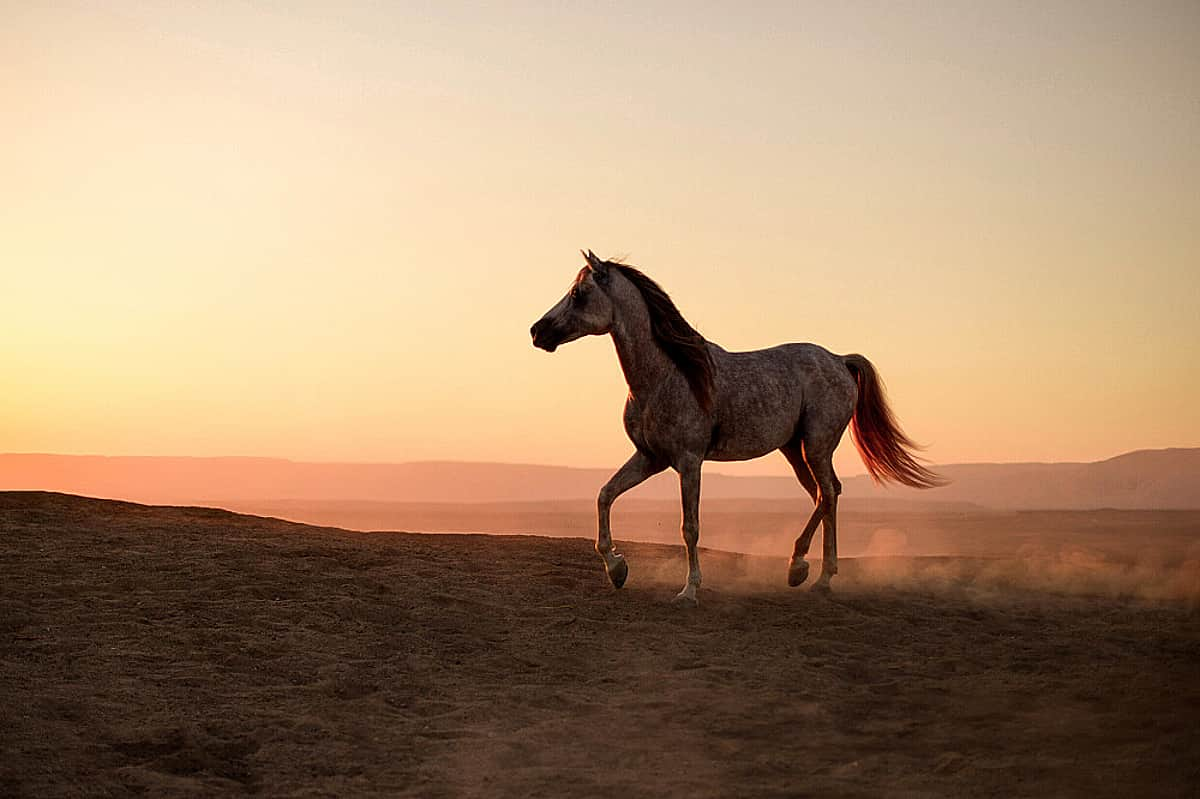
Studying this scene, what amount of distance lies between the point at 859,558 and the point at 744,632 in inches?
210

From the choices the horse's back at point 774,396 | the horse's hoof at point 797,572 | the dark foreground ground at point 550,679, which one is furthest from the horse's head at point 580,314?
the horse's hoof at point 797,572

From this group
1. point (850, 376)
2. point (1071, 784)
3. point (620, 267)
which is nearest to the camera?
point (1071, 784)

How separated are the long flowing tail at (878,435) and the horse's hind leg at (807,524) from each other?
86cm

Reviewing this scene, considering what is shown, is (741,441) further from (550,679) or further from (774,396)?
(550,679)

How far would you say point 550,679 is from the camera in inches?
296

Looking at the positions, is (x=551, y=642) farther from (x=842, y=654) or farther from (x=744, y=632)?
(x=842, y=654)

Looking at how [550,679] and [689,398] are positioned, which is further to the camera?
[689,398]

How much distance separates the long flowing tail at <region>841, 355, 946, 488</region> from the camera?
A: 37.8ft

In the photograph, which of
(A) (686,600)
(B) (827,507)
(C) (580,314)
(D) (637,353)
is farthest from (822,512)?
(C) (580,314)

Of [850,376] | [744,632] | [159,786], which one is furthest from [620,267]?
[159,786]

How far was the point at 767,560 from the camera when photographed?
13062 mm

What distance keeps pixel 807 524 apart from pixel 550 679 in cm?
406

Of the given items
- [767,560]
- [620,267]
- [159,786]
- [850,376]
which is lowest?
[159,786]

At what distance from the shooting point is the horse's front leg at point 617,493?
9.70 meters
